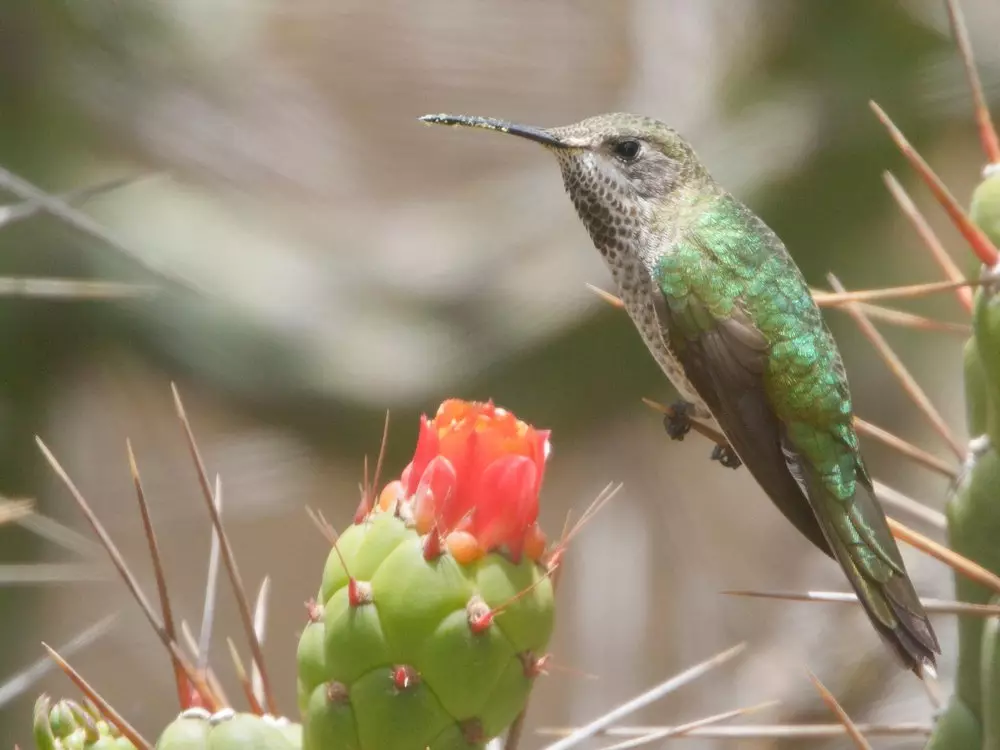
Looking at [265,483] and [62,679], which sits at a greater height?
[265,483]

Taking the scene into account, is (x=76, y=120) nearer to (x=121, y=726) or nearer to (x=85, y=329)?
(x=85, y=329)

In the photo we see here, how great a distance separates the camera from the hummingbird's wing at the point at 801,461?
1.00m

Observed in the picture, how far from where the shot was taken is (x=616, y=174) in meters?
1.37

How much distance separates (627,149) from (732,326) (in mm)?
263

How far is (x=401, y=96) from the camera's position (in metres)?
4.02

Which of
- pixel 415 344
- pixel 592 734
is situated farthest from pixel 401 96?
pixel 592 734

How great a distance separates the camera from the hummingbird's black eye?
4.52 feet

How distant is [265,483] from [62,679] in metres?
0.83

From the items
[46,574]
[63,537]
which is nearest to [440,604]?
[63,537]

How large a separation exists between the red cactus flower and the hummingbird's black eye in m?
0.62

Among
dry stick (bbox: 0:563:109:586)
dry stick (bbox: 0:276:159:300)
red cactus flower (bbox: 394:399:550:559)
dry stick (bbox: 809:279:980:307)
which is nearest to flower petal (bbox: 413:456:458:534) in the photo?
red cactus flower (bbox: 394:399:550:559)

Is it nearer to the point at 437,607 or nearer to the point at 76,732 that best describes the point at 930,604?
the point at 437,607

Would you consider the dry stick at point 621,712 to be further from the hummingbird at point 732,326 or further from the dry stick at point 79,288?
the dry stick at point 79,288

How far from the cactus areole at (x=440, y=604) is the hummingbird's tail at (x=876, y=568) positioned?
12.6 inches
